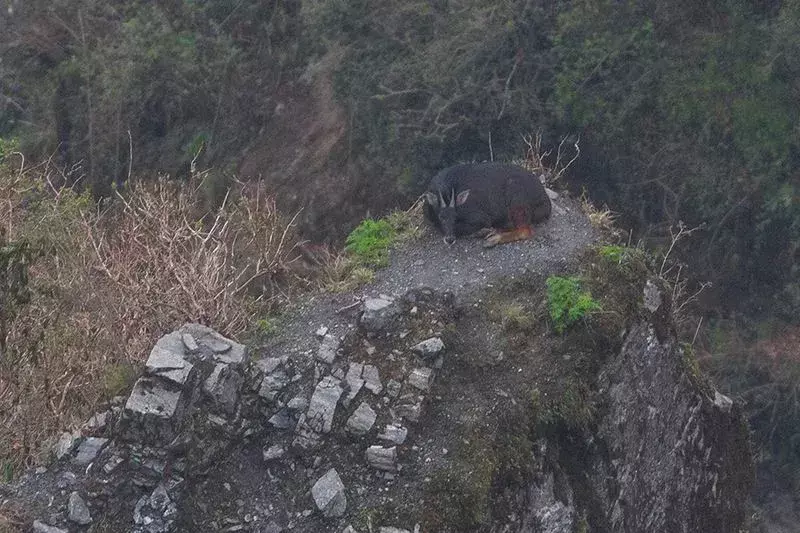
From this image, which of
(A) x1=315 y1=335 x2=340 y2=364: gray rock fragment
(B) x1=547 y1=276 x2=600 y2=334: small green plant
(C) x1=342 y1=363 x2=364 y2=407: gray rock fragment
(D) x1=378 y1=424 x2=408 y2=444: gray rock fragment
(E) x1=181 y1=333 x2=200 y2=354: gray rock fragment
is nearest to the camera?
(D) x1=378 y1=424 x2=408 y2=444: gray rock fragment

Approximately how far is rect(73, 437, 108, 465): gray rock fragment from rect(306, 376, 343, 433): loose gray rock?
4.61 feet

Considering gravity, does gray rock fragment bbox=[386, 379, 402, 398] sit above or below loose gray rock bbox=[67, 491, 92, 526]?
below

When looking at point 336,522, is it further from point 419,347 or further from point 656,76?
point 656,76

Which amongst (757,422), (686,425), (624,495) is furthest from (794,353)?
(624,495)

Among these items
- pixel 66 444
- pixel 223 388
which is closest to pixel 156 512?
pixel 66 444

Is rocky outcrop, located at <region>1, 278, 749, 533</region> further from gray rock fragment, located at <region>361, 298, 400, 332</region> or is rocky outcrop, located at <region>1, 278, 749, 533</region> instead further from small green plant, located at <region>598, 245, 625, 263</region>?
small green plant, located at <region>598, 245, 625, 263</region>

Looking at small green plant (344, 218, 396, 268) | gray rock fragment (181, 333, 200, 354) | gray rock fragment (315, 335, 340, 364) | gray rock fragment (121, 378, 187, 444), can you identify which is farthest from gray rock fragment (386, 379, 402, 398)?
small green plant (344, 218, 396, 268)

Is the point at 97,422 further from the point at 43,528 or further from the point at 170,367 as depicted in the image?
the point at 43,528

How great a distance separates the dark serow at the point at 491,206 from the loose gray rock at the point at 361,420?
232cm

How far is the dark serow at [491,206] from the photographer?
28.7ft

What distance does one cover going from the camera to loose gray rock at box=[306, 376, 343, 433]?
685 cm

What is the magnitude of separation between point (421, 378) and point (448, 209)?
2.09 metres

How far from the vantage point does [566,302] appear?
25.5ft

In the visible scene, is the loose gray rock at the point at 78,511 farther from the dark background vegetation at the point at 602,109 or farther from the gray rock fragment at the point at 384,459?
the dark background vegetation at the point at 602,109
